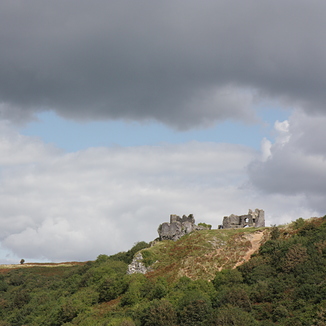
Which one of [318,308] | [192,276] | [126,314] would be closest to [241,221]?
[192,276]

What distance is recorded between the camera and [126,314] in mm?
55625

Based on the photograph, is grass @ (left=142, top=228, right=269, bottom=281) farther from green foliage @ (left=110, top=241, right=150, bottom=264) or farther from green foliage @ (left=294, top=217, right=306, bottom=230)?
green foliage @ (left=110, top=241, right=150, bottom=264)

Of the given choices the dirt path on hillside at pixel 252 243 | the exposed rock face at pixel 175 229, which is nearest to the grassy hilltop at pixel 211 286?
the dirt path on hillside at pixel 252 243

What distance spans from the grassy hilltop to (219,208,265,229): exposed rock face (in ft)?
22.1

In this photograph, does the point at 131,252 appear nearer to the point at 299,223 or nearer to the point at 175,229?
the point at 175,229

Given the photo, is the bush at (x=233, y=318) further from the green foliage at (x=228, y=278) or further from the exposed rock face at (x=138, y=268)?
the exposed rock face at (x=138, y=268)

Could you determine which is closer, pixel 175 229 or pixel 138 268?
pixel 138 268

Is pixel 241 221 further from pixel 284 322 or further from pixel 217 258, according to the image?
pixel 284 322

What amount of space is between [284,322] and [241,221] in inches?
1592

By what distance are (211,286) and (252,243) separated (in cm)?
1480

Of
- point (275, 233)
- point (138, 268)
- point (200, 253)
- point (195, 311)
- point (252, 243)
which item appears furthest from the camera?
point (252, 243)

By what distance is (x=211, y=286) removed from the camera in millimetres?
59000

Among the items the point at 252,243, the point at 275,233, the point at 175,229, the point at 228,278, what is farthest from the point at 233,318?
the point at 175,229

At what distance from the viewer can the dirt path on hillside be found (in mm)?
66125
